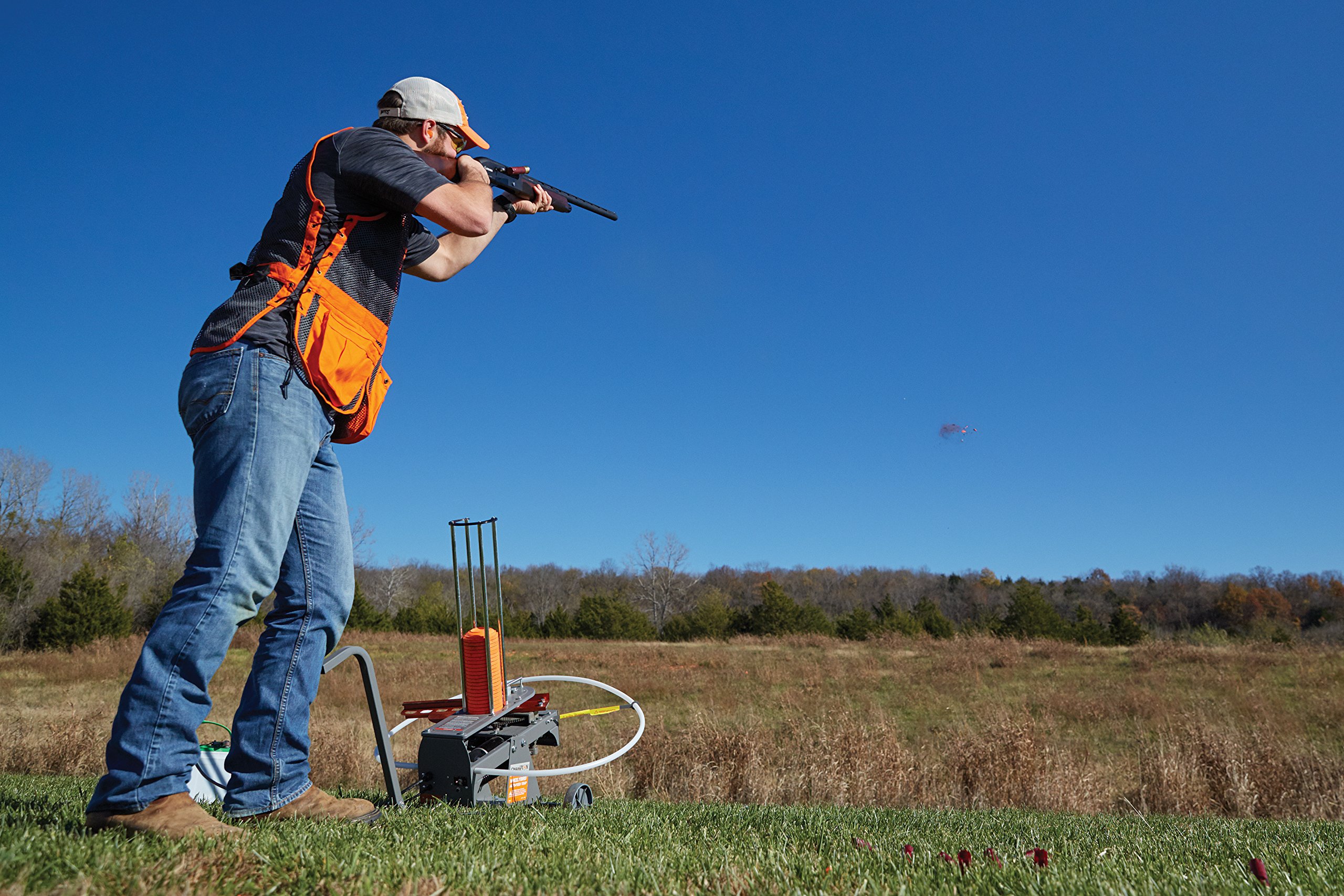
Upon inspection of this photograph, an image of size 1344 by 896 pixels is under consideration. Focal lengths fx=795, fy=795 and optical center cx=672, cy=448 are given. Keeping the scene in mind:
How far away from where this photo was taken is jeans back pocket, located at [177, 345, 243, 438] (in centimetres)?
219

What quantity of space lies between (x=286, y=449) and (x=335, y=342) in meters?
0.37

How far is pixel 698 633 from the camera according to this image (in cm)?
5806

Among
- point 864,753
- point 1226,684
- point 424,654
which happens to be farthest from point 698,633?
point 864,753

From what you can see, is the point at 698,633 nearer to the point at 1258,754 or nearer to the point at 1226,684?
the point at 1226,684

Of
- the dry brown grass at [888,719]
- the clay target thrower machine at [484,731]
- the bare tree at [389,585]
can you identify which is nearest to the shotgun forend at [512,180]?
the clay target thrower machine at [484,731]

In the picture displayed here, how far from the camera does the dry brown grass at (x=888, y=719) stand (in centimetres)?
987

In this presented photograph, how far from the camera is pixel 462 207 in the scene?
256 centimetres

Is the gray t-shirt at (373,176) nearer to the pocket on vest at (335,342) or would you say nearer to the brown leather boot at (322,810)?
the pocket on vest at (335,342)

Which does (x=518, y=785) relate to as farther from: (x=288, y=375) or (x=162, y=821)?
(x=288, y=375)

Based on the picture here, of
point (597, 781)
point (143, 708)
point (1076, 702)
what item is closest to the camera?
point (143, 708)

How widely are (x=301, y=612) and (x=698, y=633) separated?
187 ft

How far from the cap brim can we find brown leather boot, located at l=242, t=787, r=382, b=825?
2272mm

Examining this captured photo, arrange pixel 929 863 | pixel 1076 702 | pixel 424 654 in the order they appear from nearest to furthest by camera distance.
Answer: pixel 929 863, pixel 1076 702, pixel 424 654

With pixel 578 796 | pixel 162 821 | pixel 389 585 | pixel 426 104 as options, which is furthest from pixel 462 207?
pixel 389 585
